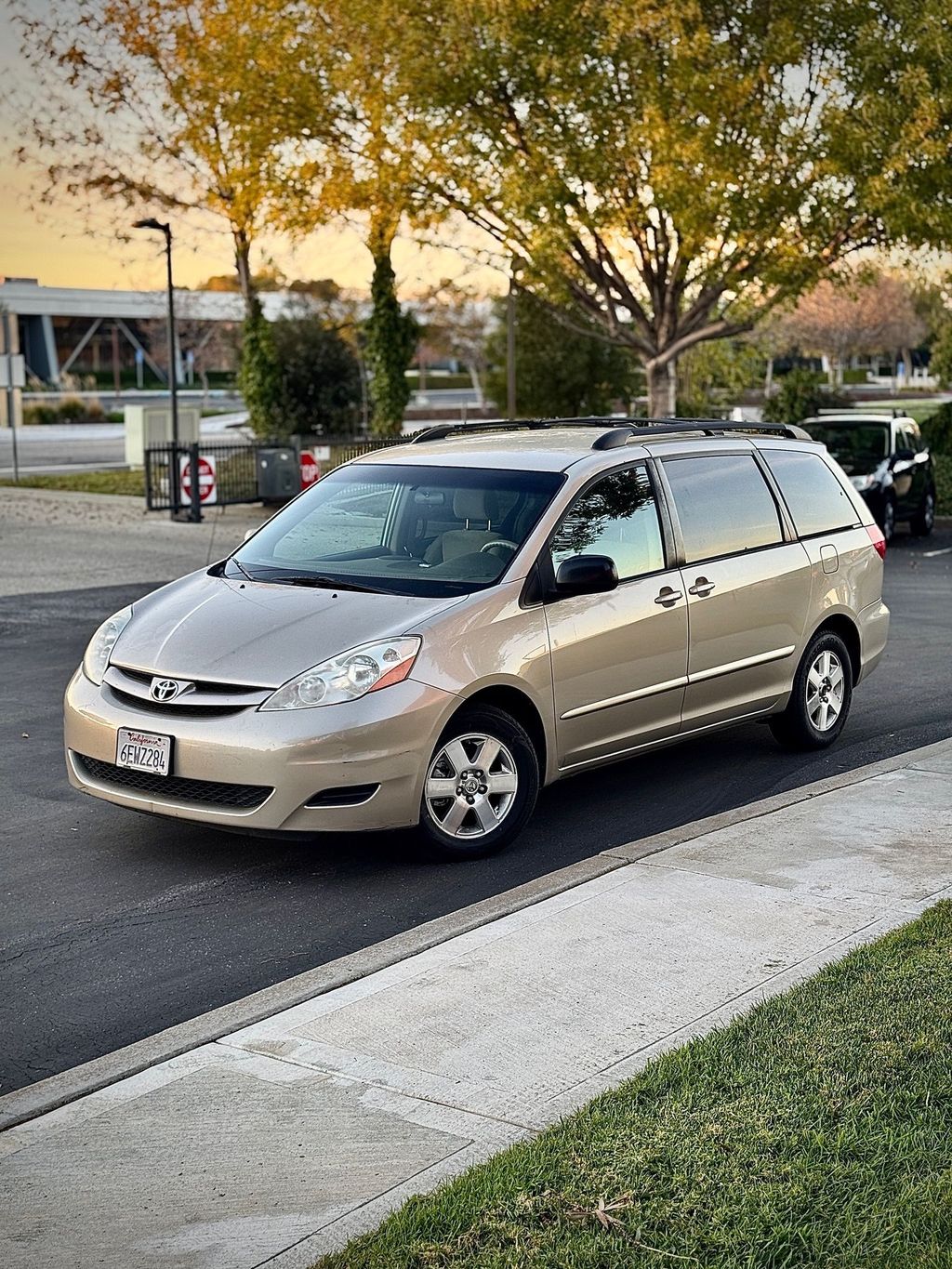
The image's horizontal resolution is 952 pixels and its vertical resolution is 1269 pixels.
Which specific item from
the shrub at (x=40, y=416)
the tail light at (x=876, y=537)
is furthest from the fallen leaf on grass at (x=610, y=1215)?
the shrub at (x=40, y=416)

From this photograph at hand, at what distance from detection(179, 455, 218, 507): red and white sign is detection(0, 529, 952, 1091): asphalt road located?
49.6ft

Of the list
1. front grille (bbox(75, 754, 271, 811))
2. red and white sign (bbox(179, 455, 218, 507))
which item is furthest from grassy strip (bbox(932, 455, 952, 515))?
front grille (bbox(75, 754, 271, 811))

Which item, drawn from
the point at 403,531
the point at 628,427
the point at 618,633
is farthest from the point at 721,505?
the point at 403,531

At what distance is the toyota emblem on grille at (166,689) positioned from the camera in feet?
21.8

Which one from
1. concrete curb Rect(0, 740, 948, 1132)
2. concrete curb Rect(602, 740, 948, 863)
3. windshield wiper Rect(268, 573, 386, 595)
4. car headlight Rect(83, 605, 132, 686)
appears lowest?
concrete curb Rect(0, 740, 948, 1132)

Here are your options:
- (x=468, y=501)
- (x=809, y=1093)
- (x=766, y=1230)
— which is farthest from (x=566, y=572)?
(x=766, y=1230)

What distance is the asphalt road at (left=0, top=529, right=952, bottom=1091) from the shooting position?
5.41 metres

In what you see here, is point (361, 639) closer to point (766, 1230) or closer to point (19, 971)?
point (19, 971)

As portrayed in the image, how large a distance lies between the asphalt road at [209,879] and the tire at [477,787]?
0.12 meters

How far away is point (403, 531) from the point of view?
25.6 ft

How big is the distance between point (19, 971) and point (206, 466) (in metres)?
20.2

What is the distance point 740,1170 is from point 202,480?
73.2 ft

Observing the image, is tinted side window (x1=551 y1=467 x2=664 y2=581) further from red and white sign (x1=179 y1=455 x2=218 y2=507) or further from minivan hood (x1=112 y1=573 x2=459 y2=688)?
red and white sign (x1=179 y1=455 x2=218 y2=507)

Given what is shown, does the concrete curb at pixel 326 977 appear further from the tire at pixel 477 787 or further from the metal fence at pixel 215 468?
the metal fence at pixel 215 468
